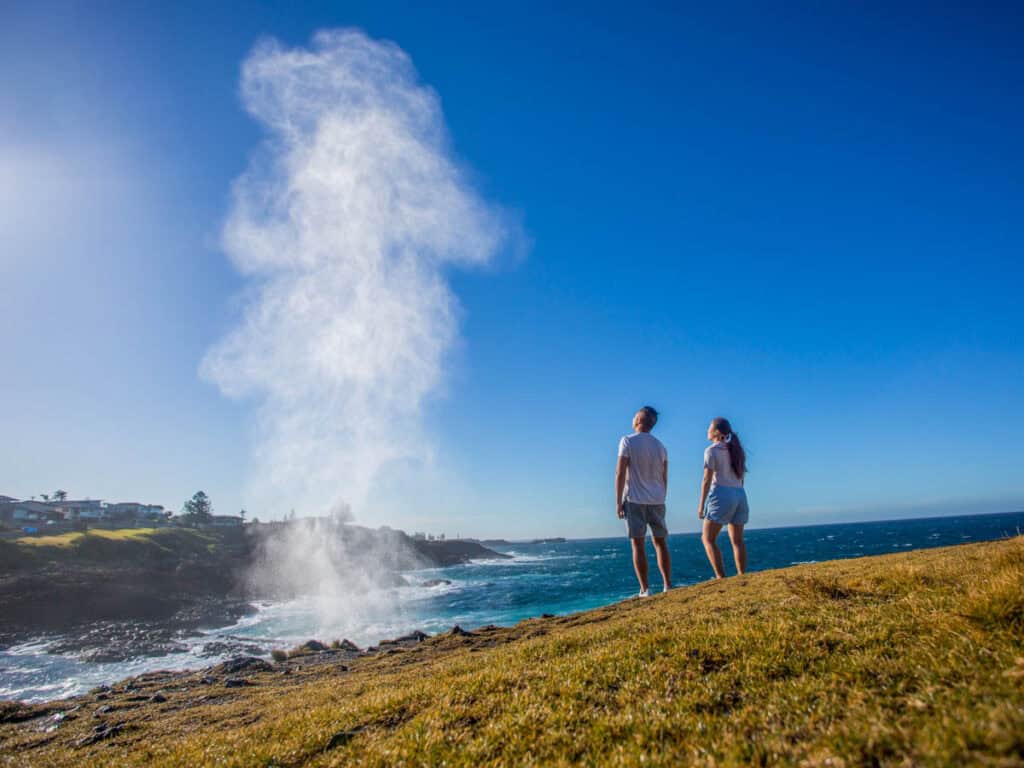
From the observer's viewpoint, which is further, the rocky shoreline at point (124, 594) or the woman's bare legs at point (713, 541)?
the rocky shoreline at point (124, 594)

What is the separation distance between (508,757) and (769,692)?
208 centimetres

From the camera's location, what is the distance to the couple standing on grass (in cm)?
1051

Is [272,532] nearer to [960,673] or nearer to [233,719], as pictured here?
[233,719]

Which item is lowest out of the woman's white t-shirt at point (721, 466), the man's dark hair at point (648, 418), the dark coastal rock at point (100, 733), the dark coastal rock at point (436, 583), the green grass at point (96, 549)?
the dark coastal rock at point (436, 583)

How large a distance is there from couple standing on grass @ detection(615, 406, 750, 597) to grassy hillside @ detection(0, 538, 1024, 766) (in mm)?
3095

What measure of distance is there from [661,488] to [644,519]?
32.3 inches

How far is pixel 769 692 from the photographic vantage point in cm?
356

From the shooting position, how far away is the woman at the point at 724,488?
35.3 feet

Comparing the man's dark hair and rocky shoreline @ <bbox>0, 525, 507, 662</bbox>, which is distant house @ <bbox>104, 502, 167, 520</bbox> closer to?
rocky shoreline @ <bbox>0, 525, 507, 662</bbox>

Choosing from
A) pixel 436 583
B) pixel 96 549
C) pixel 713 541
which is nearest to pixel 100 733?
pixel 713 541

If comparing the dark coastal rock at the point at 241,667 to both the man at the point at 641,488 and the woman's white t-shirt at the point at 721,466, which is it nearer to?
the man at the point at 641,488

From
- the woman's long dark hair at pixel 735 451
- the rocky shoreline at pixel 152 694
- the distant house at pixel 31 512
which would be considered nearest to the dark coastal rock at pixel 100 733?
the rocky shoreline at pixel 152 694

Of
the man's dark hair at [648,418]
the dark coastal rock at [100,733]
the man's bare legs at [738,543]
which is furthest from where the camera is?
the man's dark hair at [648,418]

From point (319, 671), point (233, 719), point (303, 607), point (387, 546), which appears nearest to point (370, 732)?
point (233, 719)
